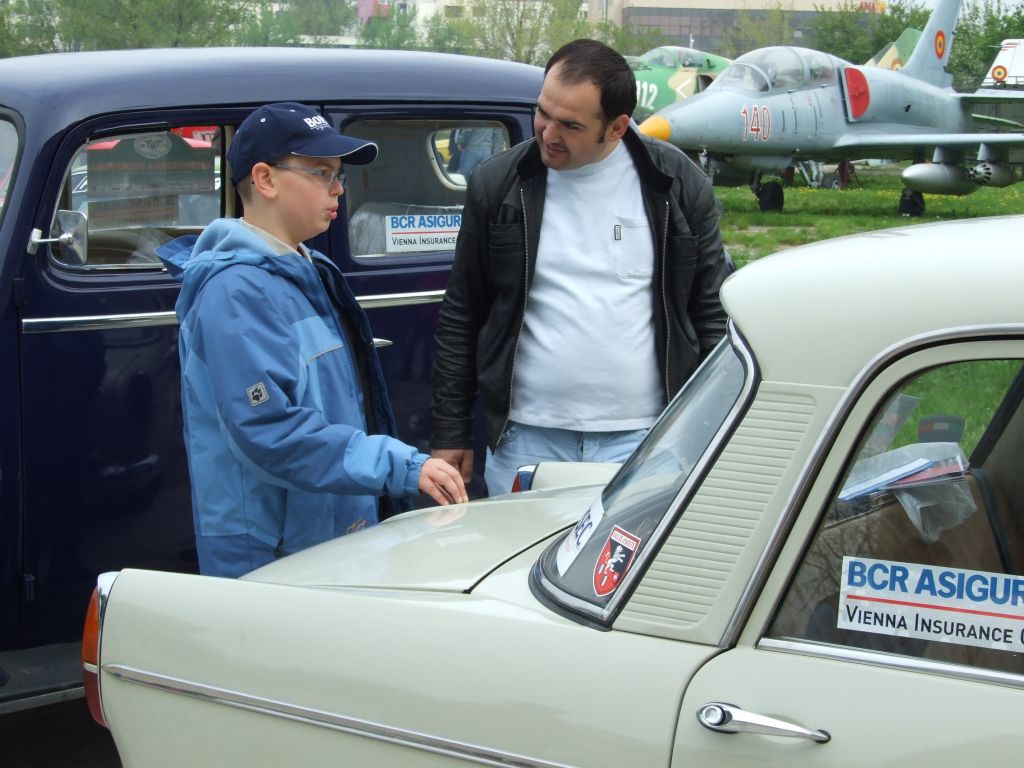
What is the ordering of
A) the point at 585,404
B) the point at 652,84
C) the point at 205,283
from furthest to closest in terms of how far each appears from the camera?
the point at 652,84, the point at 585,404, the point at 205,283

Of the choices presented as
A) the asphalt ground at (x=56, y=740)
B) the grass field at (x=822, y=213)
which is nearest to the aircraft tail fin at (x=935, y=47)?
the grass field at (x=822, y=213)

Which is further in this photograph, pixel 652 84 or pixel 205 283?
pixel 652 84

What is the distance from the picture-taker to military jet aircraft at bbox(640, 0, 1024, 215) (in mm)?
23844

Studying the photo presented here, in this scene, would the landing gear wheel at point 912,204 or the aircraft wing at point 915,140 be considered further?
the aircraft wing at point 915,140

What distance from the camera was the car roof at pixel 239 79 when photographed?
426 centimetres

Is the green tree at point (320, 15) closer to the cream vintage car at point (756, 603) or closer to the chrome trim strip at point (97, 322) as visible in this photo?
the chrome trim strip at point (97, 322)

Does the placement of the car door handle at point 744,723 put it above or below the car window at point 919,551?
below

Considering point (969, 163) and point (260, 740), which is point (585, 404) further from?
point (969, 163)

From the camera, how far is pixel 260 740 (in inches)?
88.8

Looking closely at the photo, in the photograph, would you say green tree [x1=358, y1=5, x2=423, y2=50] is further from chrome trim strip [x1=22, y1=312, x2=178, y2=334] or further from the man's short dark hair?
the man's short dark hair

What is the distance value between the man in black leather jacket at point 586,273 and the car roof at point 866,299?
1.48m

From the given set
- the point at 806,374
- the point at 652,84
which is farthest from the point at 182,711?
the point at 652,84

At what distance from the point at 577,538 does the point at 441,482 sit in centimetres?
68

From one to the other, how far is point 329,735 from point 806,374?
3.24ft
